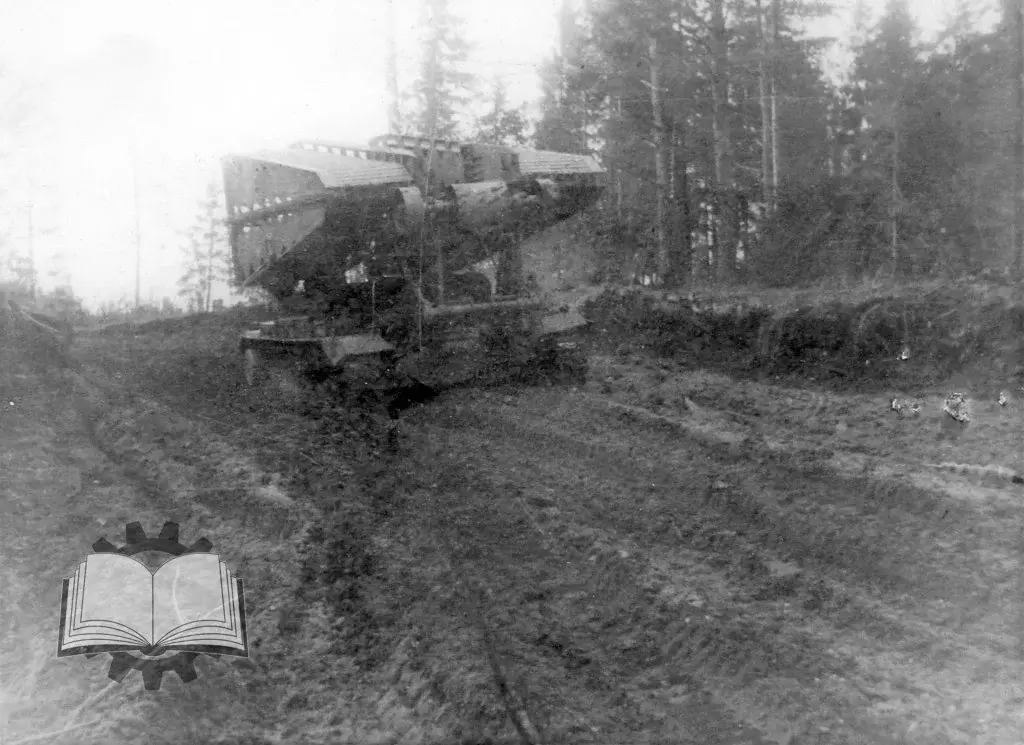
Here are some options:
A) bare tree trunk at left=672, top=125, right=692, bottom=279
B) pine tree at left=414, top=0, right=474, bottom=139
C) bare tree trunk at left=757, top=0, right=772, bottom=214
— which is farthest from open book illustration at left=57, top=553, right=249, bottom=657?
bare tree trunk at left=672, top=125, right=692, bottom=279

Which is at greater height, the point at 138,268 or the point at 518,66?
the point at 518,66

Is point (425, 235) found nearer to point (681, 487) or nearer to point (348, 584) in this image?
point (681, 487)

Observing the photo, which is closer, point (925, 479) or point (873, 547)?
point (873, 547)

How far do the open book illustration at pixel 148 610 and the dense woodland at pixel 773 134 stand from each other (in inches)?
234

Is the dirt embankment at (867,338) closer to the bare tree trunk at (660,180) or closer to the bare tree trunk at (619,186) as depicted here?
the bare tree trunk at (660,180)

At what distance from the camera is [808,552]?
452 centimetres

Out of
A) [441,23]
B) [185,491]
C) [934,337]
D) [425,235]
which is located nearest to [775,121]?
[934,337]

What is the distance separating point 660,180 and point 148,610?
1279 cm

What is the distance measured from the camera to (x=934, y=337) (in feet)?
25.9

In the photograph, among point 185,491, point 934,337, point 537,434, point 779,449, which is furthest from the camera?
point 934,337

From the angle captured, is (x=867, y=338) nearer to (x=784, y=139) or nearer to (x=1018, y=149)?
(x=1018, y=149)

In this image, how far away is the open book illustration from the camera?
312cm

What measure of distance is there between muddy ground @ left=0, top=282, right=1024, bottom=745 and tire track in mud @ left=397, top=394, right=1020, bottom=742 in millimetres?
19

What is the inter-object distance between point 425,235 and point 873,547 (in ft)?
20.2
